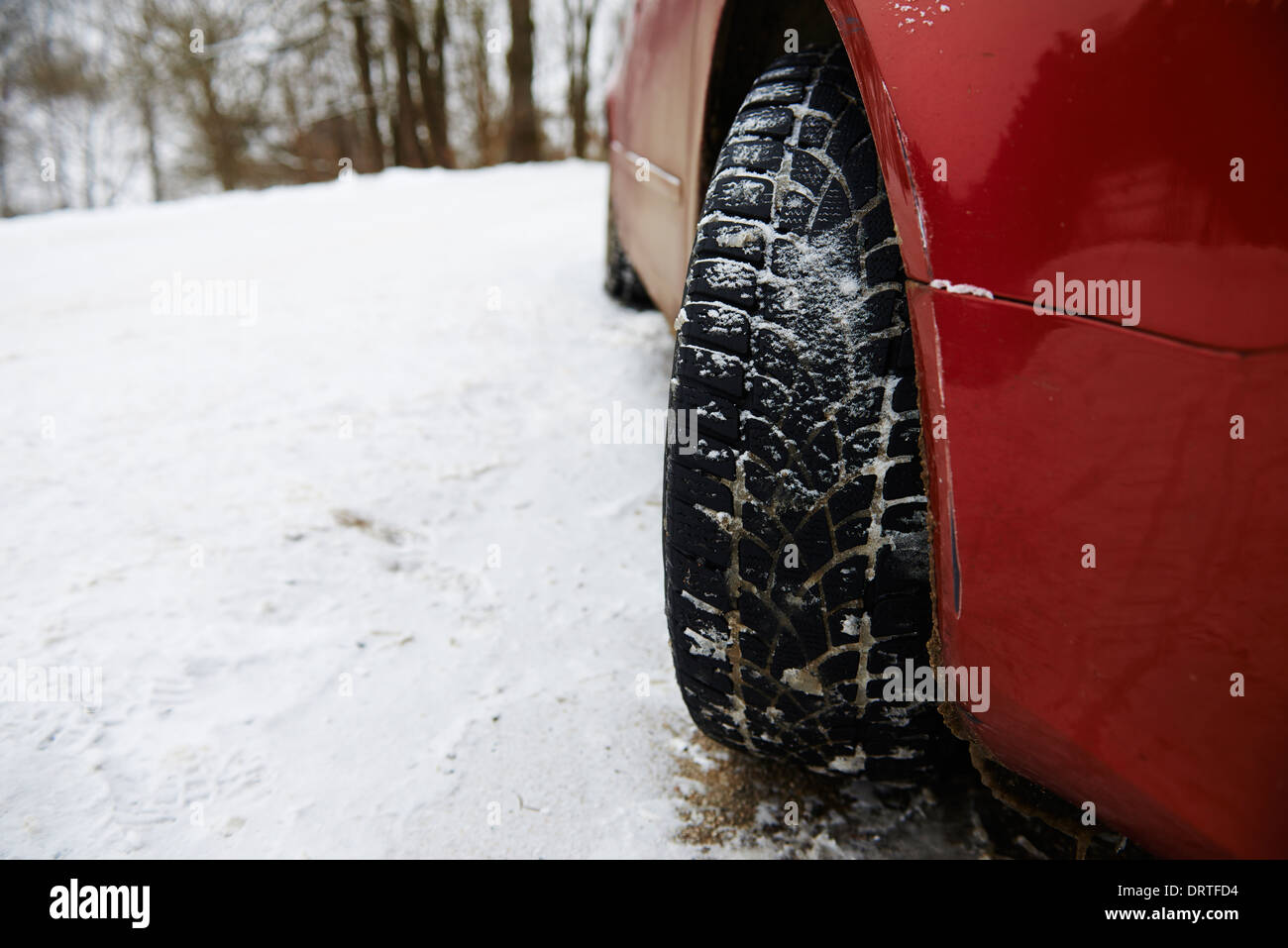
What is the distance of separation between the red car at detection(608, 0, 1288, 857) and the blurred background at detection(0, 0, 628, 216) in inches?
430

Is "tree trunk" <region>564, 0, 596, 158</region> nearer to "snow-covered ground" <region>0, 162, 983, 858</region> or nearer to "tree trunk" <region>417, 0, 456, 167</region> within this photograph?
"tree trunk" <region>417, 0, 456, 167</region>

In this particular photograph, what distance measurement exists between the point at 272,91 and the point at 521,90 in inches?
317

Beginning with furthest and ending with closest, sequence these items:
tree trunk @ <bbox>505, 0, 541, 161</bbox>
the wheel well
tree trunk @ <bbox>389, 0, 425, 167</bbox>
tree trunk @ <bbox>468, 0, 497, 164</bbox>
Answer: tree trunk @ <bbox>468, 0, 497, 164</bbox> → tree trunk @ <bbox>389, 0, 425, 167</bbox> → tree trunk @ <bbox>505, 0, 541, 161</bbox> → the wheel well

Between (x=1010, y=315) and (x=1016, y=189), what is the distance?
0.11 meters

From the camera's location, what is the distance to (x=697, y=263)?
1031 mm

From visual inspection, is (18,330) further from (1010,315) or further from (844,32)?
(1010,315)

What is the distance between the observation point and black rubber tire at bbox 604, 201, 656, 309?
10.6 ft

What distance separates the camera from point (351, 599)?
1.60 metres

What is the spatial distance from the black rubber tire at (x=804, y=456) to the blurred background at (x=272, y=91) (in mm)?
10772

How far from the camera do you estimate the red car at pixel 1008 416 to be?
1.99 feet

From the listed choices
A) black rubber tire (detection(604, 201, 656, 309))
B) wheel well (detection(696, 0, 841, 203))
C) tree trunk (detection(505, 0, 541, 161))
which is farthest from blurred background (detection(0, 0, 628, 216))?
wheel well (detection(696, 0, 841, 203))

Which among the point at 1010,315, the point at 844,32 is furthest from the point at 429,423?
the point at 1010,315
